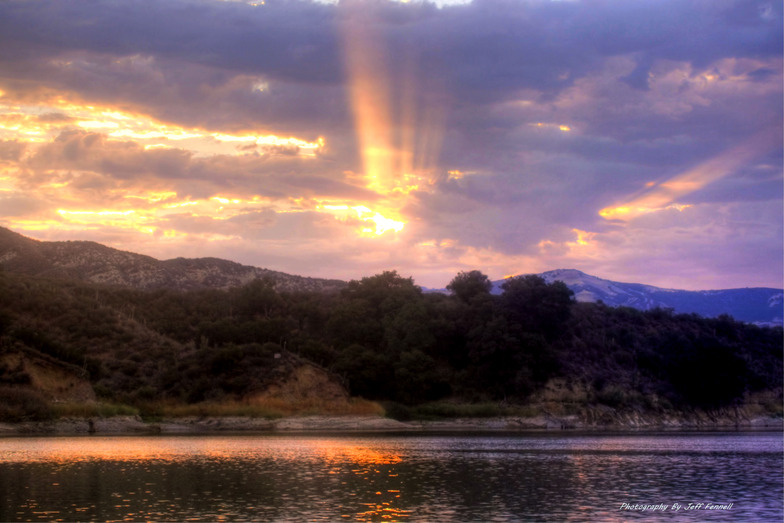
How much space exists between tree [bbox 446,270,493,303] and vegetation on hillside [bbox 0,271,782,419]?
179 mm

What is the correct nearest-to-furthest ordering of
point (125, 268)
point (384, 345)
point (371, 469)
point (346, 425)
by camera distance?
1. point (371, 469)
2. point (346, 425)
3. point (384, 345)
4. point (125, 268)

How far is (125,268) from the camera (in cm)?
15888

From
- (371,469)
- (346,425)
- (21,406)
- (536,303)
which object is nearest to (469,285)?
(536,303)

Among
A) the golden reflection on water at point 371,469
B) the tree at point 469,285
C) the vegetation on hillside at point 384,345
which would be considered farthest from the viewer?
the tree at point 469,285

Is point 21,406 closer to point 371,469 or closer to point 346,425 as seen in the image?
point 346,425

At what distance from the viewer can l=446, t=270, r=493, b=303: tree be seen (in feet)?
330

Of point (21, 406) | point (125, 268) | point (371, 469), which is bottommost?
point (371, 469)

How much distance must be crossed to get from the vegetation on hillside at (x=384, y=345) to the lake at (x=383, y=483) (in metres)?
29.9

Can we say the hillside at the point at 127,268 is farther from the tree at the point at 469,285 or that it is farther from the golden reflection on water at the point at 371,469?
the golden reflection on water at the point at 371,469

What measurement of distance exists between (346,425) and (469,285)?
28.5 metres

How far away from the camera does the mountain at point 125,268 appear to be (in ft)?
475

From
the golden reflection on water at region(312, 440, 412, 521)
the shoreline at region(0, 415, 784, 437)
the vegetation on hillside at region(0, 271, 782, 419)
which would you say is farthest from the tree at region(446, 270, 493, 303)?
the golden reflection on water at region(312, 440, 412, 521)

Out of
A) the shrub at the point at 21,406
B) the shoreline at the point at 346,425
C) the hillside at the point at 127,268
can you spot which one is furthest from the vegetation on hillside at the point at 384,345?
the hillside at the point at 127,268

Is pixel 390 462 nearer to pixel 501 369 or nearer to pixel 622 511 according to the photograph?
pixel 622 511
